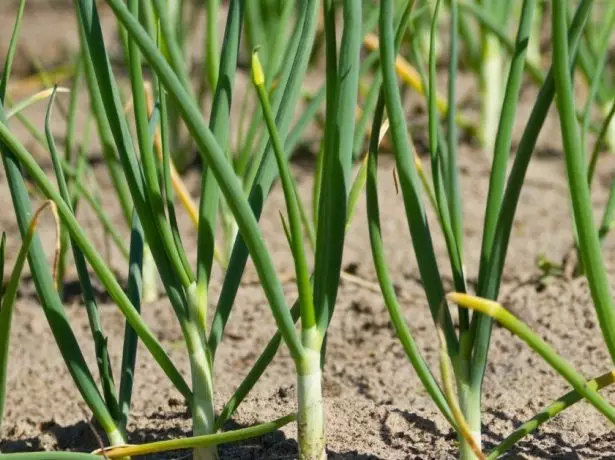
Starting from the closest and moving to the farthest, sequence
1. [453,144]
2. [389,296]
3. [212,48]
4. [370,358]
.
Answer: [389,296] → [453,144] → [370,358] → [212,48]

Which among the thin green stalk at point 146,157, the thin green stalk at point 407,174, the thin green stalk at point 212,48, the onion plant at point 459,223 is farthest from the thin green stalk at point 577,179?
the thin green stalk at point 212,48

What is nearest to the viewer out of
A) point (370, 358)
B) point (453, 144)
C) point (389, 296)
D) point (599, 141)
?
point (389, 296)

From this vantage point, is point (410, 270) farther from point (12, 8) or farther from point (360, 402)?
point (12, 8)

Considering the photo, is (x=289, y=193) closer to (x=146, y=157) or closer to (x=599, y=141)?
(x=146, y=157)

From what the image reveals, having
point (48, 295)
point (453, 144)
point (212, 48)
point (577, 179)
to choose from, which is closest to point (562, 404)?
point (577, 179)

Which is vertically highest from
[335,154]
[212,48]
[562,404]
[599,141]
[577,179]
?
[212,48]
